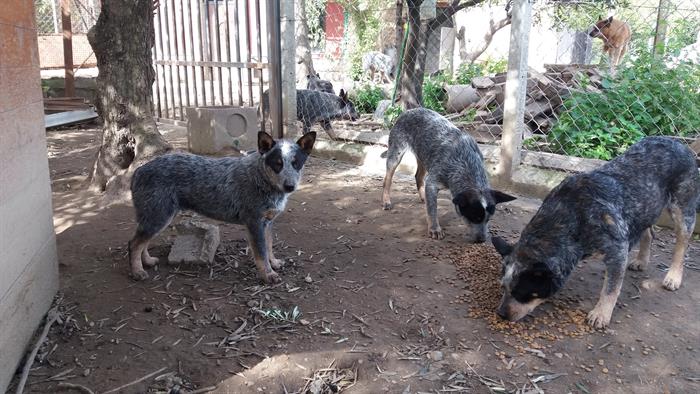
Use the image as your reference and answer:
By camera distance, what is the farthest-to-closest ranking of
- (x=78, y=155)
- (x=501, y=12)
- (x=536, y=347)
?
1. (x=501, y=12)
2. (x=78, y=155)
3. (x=536, y=347)

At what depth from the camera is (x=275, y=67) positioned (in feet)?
30.2

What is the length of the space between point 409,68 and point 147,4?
476 centimetres

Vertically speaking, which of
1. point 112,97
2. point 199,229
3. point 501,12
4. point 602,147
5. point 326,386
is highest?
point 501,12

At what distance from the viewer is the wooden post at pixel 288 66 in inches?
350

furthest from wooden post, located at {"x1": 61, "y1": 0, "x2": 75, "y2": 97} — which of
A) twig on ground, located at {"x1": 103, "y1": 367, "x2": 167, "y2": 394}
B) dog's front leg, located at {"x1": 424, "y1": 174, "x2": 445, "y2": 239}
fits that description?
twig on ground, located at {"x1": 103, "y1": 367, "x2": 167, "y2": 394}

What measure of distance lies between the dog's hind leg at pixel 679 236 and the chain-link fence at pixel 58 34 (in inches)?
545

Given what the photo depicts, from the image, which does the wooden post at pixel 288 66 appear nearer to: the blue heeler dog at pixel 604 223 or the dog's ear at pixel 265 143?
the dog's ear at pixel 265 143

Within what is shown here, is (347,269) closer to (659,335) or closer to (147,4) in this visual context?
(659,335)

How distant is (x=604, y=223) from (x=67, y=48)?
1281 centimetres

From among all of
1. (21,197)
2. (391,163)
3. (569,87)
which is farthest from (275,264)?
(569,87)

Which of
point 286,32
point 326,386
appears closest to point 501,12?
point 286,32

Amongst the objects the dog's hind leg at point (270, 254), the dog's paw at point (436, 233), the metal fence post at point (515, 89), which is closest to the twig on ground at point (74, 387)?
Answer: the dog's hind leg at point (270, 254)

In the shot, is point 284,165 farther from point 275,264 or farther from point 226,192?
point 275,264

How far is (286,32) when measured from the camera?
29.3 feet
